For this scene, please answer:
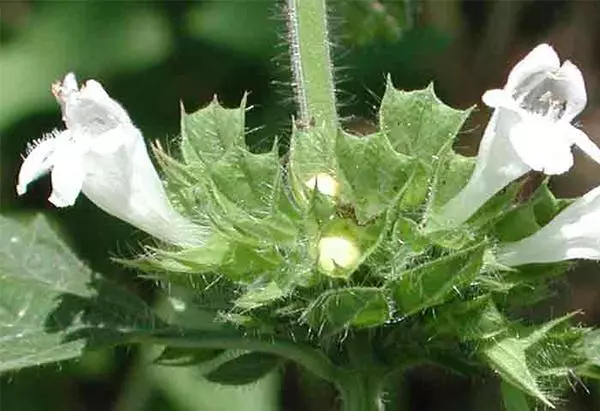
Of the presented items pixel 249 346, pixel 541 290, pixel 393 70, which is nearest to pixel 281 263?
pixel 249 346

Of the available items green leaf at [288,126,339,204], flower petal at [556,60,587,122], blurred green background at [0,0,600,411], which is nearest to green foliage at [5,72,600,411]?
green leaf at [288,126,339,204]

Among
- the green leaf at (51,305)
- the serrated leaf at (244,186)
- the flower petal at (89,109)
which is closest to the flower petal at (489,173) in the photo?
the serrated leaf at (244,186)

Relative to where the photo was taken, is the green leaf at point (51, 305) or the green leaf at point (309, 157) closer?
the green leaf at point (309, 157)

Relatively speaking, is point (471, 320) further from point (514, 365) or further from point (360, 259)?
point (360, 259)

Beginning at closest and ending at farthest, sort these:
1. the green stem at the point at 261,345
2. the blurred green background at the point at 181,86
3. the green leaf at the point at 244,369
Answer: the green stem at the point at 261,345 → the green leaf at the point at 244,369 → the blurred green background at the point at 181,86

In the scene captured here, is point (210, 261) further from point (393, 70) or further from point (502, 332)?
point (393, 70)

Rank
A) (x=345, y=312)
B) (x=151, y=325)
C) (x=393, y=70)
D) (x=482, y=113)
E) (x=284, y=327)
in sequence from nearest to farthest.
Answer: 1. (x=345, y=312)
2. (x=284, y=327)
3. (x=151, y=325)
4. (x=393, y=70)
5. (x=482, y=113)

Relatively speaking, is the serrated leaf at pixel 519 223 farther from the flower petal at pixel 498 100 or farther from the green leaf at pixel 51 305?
the green leaf at pixel 51 305
